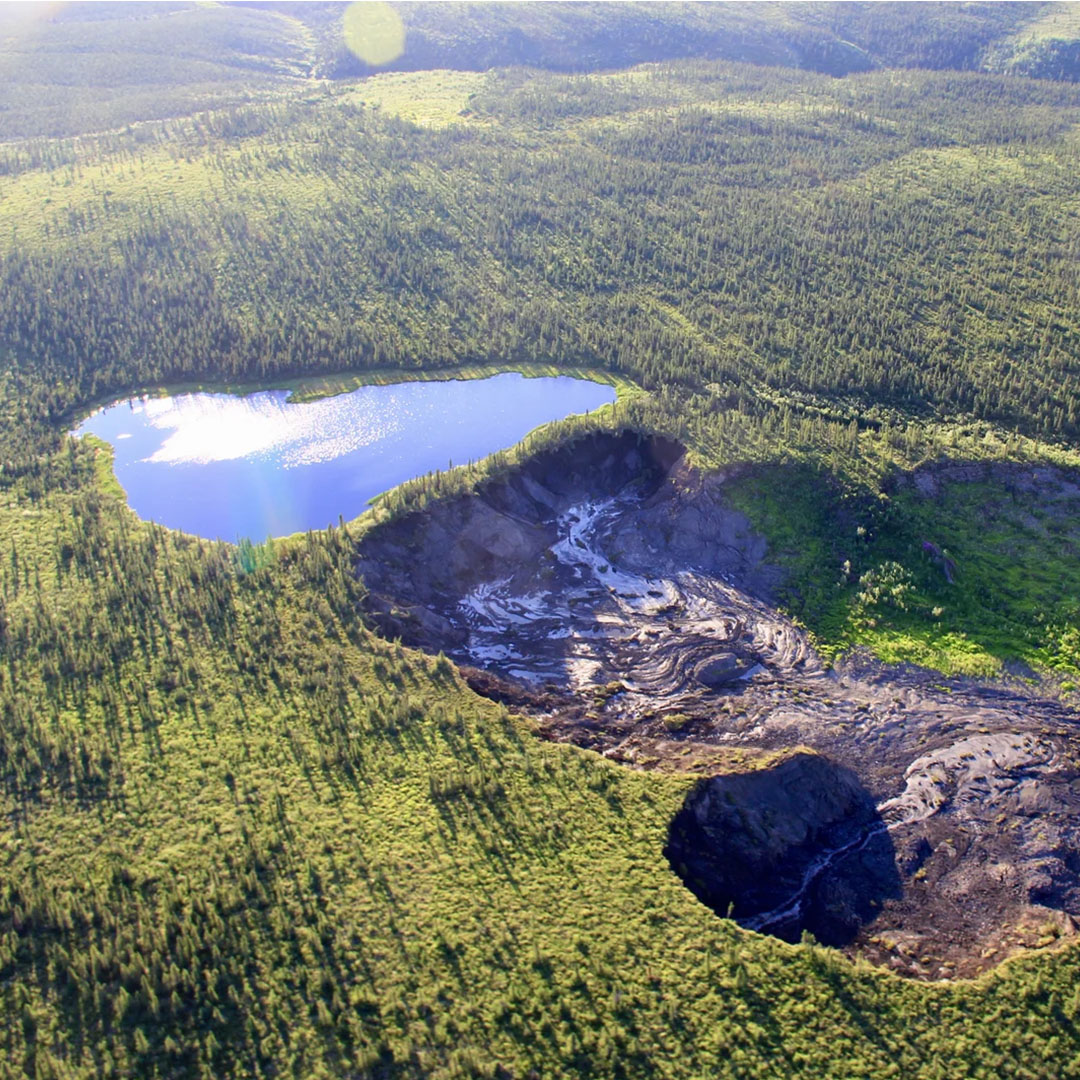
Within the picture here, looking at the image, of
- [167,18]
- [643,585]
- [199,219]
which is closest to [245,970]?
[643,585]

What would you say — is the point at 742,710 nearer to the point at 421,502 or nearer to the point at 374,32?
the point at 421,502

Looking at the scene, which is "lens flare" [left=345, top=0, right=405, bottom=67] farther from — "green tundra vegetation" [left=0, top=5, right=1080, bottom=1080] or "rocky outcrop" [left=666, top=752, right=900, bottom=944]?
"rocky outcrop" [left=666, top=752, right=900, bottom=944]

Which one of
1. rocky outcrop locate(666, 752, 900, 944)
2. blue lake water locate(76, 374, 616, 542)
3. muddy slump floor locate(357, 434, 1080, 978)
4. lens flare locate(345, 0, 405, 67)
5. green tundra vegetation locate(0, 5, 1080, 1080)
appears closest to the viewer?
green tundra vegetation locate(0, 5, 1080, 1080)

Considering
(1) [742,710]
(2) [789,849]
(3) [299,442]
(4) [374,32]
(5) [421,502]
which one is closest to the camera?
(2) [789,849]

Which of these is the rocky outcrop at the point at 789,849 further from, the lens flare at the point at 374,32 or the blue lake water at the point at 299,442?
the lens flare at the point at 374,32

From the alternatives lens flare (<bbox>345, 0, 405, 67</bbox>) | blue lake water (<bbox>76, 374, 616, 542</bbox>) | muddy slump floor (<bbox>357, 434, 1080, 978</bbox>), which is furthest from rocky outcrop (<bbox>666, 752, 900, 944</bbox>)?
lens flare (<bbox>345, 0, 405, 67</bbox>)

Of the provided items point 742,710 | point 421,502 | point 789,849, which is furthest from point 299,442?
point 789,849
